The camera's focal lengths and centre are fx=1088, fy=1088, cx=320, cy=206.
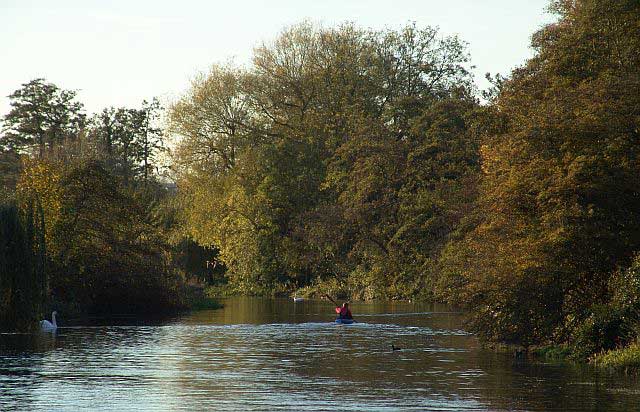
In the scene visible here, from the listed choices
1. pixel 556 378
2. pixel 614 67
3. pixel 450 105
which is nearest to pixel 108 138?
pixel 450 105

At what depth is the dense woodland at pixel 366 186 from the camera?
3597cm

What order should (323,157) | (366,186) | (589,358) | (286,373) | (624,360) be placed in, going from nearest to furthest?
(624,360) → (286,373) → (589,358) → (366,186) → (323,157)

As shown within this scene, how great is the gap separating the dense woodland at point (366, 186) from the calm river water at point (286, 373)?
282cm

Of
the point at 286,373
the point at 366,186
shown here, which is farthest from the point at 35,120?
the point at 286,373

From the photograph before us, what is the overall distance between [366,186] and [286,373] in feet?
155

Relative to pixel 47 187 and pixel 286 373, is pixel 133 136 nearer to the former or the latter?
pixel 47 187

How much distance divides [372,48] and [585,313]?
179 ft

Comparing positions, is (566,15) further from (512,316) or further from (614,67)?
(512,316)

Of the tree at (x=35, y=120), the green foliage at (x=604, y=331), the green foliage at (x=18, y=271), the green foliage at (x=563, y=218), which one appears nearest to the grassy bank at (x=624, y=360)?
the green foliage at (x=604, y=331)

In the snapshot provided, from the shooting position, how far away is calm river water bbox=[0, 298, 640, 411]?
25641mm

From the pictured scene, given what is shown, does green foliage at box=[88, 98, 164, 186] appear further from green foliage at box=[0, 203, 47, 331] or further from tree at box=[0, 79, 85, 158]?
green foliage at box=[0, 203, 47, 331]

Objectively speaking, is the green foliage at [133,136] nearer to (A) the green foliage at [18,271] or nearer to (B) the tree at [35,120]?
(B) the tree at [35,120]

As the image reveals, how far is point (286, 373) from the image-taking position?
32.2 meters

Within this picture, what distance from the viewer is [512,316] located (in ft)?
123
